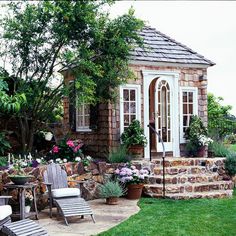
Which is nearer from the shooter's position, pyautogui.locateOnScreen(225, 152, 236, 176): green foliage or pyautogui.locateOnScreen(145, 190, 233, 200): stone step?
pyautogui.locateOnScreen(145, 190, 233, 200): stone step

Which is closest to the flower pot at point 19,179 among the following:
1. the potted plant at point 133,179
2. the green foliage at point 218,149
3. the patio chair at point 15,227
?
the patio chair at point 15,227

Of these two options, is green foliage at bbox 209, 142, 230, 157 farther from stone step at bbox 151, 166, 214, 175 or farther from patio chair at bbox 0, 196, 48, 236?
patio chair at bbox 0, 196, 48, 236

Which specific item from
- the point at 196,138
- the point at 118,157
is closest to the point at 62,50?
the point at 118,157

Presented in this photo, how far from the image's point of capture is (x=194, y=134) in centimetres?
1148

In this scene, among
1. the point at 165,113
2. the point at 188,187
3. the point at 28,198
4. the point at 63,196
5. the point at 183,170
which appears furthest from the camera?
the point at 165,113

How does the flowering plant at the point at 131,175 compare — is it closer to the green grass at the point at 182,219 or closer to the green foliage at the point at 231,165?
the green grass at the point at 182,219

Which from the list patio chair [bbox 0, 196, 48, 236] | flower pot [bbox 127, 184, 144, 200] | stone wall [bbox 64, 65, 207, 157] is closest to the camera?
patio chair [bbox 0, 196, 48, 236]

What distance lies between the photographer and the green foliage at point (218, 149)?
37.3 feet

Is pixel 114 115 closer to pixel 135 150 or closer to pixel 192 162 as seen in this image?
pixel 135 150

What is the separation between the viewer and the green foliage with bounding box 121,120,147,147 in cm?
1041

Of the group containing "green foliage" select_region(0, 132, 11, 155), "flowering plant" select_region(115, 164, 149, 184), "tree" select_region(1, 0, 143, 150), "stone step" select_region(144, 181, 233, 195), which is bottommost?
"stone step" select_region(144, 181, 233, 195)

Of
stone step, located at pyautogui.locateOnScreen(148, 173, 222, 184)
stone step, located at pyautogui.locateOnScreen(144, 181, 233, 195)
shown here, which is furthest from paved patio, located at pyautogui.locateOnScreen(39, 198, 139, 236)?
stone step, located at pyautogui.locateOnScreen(148, 173, 222, 184)

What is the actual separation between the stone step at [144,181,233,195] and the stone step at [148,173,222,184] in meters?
0.17

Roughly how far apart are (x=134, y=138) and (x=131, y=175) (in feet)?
4.46
